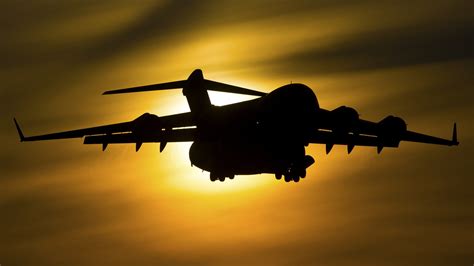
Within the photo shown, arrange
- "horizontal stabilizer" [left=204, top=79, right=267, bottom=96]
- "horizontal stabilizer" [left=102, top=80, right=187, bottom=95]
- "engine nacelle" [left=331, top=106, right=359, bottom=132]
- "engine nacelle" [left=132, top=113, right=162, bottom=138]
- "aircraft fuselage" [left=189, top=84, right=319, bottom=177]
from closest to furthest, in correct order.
→ "aircraft fuselage" [left=189, top=84, right=319, bottom=177], "engine nacelle" [left=331, top=106, right=359, bottom=132], "engine nacelle" [left=132, top=113, right=162, bottom=138], "horizontal stabilizer" [left=102, top=80, right=187, bottom=95], "horizontal stabilizer" [left=204, top=79, right=267, bottom=96]

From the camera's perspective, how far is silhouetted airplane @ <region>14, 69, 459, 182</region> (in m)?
69.7

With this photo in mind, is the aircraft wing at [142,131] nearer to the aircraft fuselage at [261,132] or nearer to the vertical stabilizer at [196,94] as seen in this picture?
the aircraft fuselage at [261,132]

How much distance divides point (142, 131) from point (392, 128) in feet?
59.2

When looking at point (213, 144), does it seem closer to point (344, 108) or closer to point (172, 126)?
point (172, 126)

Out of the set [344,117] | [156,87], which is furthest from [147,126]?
[344,117]

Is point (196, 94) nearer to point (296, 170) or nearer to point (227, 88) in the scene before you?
point (227, 88)

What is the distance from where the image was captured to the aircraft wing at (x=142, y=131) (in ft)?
247

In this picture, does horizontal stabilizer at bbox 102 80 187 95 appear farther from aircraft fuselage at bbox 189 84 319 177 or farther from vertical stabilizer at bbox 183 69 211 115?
aircraft fuselage at bbox 189 84 319 177

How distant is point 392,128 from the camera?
247 feet

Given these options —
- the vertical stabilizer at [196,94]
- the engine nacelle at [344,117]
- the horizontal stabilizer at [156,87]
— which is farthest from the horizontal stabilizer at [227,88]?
Answer: the engine nacelle at [344,117]

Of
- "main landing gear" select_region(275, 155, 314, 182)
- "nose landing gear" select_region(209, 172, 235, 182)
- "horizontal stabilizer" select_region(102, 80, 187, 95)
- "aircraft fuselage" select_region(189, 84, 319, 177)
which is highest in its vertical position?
"horizontal stabilizer" select_region(102, 80, 187, 95)

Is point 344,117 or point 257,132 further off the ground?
point 344,117

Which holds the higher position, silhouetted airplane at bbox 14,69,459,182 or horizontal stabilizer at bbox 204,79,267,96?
horizontal stabilizer at bbox 204,79,267,96

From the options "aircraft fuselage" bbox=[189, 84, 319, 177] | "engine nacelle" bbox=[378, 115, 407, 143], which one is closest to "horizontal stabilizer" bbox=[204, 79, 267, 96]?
"aircraft fuselage" bbox=[189, 84, 319, 177]
